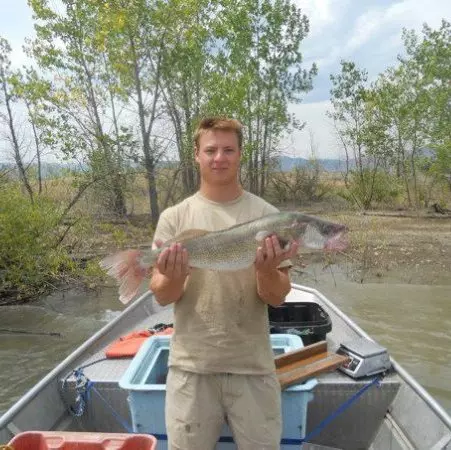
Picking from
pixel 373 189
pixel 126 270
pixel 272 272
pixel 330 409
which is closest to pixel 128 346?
pixel 330 409

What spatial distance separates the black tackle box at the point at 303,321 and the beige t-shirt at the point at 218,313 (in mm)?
2158

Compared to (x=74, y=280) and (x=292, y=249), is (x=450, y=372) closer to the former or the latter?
(x=292, y=249)

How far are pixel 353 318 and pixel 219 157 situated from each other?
8.81 meters

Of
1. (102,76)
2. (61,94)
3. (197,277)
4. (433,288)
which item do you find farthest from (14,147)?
(197,277)

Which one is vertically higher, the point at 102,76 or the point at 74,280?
the point at 102,76

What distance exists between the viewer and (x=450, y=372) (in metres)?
7.81

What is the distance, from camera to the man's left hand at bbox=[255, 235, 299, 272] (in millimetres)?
2525

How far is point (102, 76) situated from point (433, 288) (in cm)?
1615

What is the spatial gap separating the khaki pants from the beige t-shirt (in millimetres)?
77

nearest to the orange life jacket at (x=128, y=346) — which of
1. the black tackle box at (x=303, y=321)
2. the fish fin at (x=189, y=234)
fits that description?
the black tackle box at (x=303, y=321)

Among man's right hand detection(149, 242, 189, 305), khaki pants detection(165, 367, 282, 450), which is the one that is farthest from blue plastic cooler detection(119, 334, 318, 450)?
man's right hand detection(149, 242, 189, 305)

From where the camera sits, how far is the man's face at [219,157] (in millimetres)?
2713

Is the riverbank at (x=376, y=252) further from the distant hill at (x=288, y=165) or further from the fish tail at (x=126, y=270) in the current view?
the fish tail at (x=126, y=270)

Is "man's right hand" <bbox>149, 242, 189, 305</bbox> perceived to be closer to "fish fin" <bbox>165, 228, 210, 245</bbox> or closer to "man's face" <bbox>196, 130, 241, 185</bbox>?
"fish fin" <bbox>165, 228, 210, 245</bbox>
